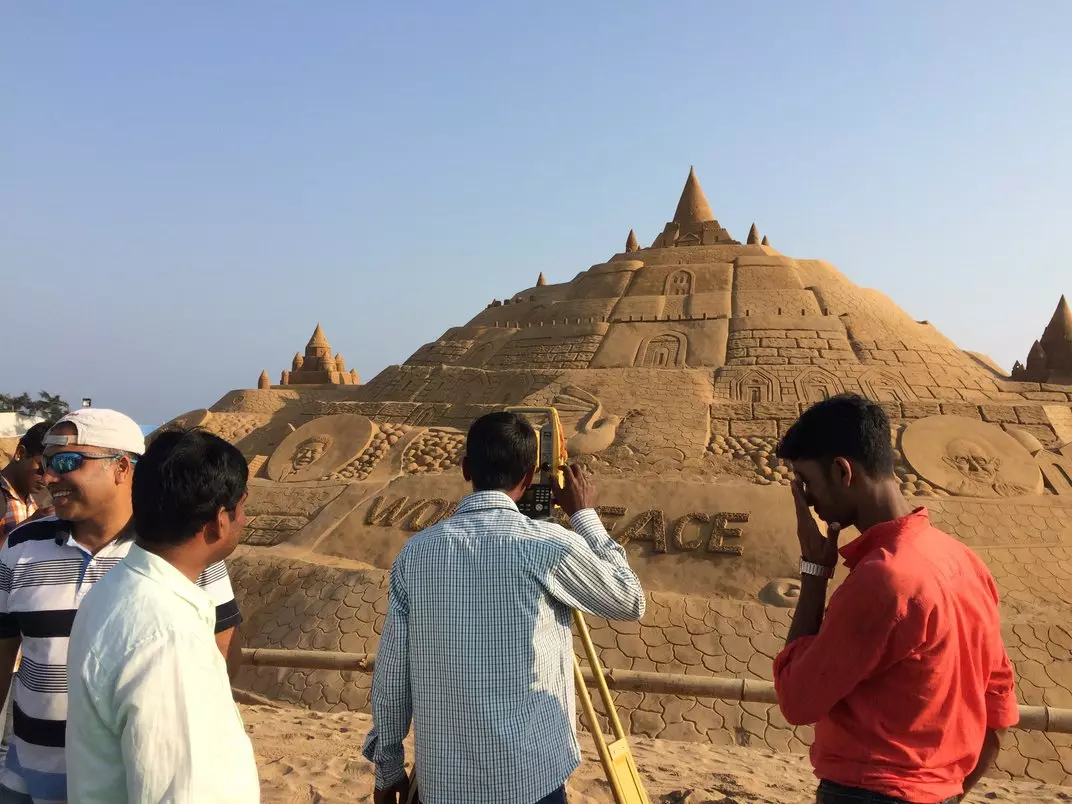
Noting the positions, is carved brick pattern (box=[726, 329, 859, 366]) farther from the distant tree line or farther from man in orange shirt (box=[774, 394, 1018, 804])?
the distant tree line

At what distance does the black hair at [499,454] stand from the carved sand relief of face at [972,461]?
10276 millimetres

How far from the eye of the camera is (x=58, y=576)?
2.20 meters

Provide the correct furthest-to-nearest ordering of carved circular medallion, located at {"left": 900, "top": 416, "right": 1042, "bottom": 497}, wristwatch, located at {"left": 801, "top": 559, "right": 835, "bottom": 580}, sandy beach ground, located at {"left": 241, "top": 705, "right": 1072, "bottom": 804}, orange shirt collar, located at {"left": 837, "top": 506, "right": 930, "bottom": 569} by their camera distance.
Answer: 1. carved circular medallion, located at {"left": 900, "top": 416, "right": 1042, "bottom": 497}
2. sandy beach ground, located at {"left": 241, "top": 705, "right": 1072, "bottom": 804}
3. wristwatch, located at {"left": 801, "top": 559, "right": 835, "bottom": 580}
4. orange shirt collar, located at {"left": 837, "top": 506, "right": 930, "bottom": 569}

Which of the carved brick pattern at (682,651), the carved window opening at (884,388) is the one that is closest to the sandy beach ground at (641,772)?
the carved brick pattern at (682,651)

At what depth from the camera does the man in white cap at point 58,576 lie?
80.7 inches

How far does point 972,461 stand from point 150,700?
461 inches

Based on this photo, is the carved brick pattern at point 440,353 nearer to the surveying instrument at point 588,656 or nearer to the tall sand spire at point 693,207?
the tall sand spire at point 693,207

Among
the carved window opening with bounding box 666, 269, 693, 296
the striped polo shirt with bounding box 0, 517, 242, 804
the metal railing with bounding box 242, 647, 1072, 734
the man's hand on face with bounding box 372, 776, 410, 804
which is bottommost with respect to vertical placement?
the metal railing with bounding box 242, 647, 1072, 734

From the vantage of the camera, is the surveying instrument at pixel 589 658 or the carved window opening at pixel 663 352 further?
the carved window opening at pixel 663 352

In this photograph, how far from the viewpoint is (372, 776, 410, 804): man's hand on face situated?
2.14m

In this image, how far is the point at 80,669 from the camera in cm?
139

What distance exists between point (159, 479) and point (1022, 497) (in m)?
11.3

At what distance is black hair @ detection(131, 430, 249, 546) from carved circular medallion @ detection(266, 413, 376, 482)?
1166 cm

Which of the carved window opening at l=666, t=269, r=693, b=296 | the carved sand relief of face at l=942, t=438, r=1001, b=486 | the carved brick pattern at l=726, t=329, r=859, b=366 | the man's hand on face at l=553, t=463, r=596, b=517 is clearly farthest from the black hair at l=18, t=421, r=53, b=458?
the carved window opening at l=666, t=269, r=693, b=296
